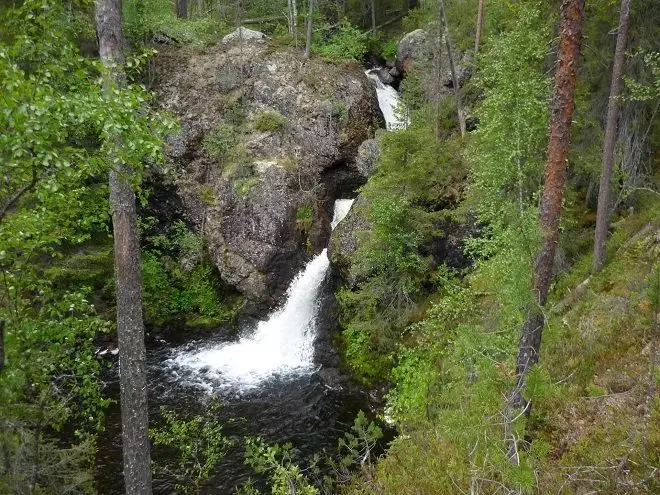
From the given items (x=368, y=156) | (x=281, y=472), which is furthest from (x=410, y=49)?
(x=281, y=472)

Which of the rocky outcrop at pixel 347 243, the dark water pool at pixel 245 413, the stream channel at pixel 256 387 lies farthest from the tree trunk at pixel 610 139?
the dark water pool at pixel 245 413

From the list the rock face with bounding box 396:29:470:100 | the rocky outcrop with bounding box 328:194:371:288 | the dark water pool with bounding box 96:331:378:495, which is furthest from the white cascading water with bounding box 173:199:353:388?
the rock face with bounding box 396:29:470:100

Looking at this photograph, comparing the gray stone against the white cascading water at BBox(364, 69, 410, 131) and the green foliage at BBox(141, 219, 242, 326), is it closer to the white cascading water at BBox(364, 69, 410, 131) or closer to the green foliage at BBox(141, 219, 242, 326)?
the white cascading water at BBox(364, 69, 410, 131)

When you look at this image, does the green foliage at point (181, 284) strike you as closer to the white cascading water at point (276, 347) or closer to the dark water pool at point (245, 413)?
the white cascading water at point (276, 347)

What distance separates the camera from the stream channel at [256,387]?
Result: 11375 millimetres

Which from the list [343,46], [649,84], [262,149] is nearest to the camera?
[649,84]

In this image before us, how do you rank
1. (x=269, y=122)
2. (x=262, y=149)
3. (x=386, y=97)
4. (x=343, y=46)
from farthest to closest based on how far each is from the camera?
1. (x=343, y=46)
2. (x=386, y=97)
3. (x=269, y=122)
4. (x=262, y=149)

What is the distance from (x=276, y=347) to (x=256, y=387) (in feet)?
8.38

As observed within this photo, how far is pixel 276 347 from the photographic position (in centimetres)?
1683

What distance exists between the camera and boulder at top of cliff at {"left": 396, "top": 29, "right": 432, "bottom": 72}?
22312 mm

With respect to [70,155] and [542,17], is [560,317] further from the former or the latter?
[70,155]

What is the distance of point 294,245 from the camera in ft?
61.6

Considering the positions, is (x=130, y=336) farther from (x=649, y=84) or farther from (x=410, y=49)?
(x=410, y=49)

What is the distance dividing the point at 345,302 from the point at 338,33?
17895 mm
